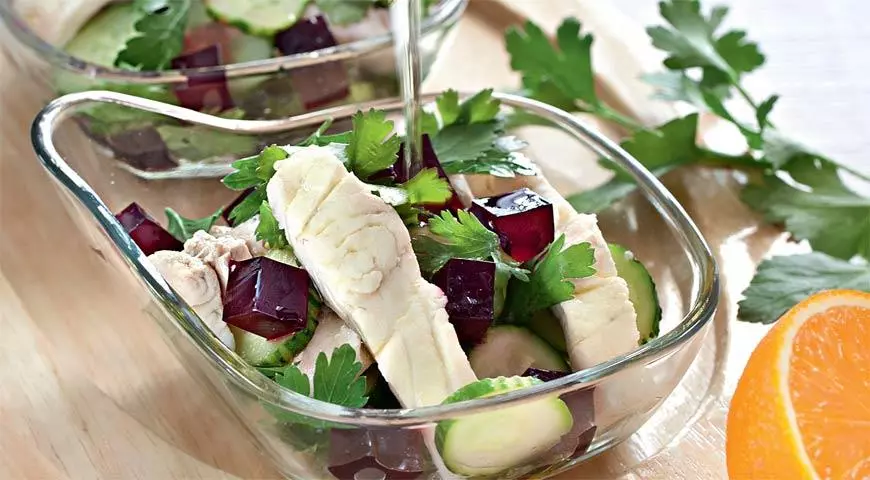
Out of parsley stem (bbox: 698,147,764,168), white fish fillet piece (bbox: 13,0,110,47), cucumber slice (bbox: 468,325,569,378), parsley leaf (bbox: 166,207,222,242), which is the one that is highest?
white fish fillet piece (bbox: 13,0,110,47)

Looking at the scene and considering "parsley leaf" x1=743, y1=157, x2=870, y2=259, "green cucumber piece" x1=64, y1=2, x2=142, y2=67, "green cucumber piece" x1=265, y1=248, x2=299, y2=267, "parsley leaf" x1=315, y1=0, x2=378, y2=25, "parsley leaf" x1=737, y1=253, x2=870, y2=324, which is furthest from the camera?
"parsley leaf" x1=315, y1=0, x2=378, y2=25

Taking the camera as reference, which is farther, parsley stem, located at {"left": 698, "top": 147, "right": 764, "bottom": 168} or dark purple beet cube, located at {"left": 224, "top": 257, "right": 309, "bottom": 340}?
parsley stem, located at {"left": 698, "top": 147, "right": 764, "bottom": 168}

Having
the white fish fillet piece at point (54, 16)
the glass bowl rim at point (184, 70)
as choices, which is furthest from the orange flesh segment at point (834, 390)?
the white fish fillet piece at point (54, 16)

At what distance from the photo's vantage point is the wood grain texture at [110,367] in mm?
1571

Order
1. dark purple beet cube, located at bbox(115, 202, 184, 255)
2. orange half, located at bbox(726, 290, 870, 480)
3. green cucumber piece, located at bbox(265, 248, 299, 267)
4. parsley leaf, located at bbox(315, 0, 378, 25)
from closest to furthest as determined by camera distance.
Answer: orange half, located at bbox(726, 290, 870, 480)
green cucumber piece, located at bbox(265, 248, 299, 267)
dark purple beet cube, located at bbox(115, 202, 184, 255)
parsley leaf, located at bbox(315, 0, 378, 25)

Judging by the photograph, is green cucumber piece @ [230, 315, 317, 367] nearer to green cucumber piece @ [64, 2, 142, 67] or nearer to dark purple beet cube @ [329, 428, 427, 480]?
dark purple beet cube @ [329, 428, 427, 480]

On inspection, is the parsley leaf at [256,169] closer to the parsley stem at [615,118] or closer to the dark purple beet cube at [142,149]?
the dark purple beet cube at [142,149]

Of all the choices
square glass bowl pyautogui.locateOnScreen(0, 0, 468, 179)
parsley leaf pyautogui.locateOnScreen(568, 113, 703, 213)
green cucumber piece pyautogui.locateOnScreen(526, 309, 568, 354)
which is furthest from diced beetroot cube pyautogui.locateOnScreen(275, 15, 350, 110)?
green cucumber piece pyautogui.locateOnScreen(526, 309, 568, 354)

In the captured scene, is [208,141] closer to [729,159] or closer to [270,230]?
[270,230]

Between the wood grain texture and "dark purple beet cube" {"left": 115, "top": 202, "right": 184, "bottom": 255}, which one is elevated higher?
"dark purple beet cube" {"left": 115, "top": 202, "right": 184, "bottom": 255}

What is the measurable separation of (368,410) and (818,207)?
110 cm

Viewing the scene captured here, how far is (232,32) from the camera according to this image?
2.25 metres

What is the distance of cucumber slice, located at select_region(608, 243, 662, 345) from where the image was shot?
5.14ft

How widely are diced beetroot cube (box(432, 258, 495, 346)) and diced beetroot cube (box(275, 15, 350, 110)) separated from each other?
2.56ft
